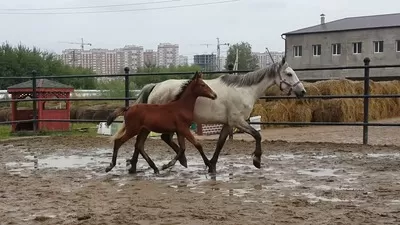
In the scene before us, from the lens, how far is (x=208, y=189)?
5.59m

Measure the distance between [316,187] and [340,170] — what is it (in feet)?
4.44

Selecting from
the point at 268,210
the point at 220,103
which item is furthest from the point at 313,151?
the point at 268,210

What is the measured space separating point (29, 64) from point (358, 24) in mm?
25327

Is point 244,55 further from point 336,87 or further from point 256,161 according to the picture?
point 256,161

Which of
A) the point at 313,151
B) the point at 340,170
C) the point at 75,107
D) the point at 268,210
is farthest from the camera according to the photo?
the point at 75,107

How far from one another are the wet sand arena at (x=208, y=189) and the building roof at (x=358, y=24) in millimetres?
34946

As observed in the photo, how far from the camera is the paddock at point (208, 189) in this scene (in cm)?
434

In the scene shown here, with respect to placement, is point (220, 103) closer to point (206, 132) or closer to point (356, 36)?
point (206, 132)

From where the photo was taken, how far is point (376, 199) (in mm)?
4953

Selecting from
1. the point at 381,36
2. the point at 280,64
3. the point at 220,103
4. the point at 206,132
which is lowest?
the point at 206,132

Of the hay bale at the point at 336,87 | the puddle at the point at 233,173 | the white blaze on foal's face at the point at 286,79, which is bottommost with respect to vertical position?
the puddle at the point at 233,173

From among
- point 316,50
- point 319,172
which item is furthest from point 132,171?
point 316,50

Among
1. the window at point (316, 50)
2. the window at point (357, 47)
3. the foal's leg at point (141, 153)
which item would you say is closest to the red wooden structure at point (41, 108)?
the foal's leg at point (141, 153)

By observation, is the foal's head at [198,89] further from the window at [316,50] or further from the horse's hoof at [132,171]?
the window at [316,50]
